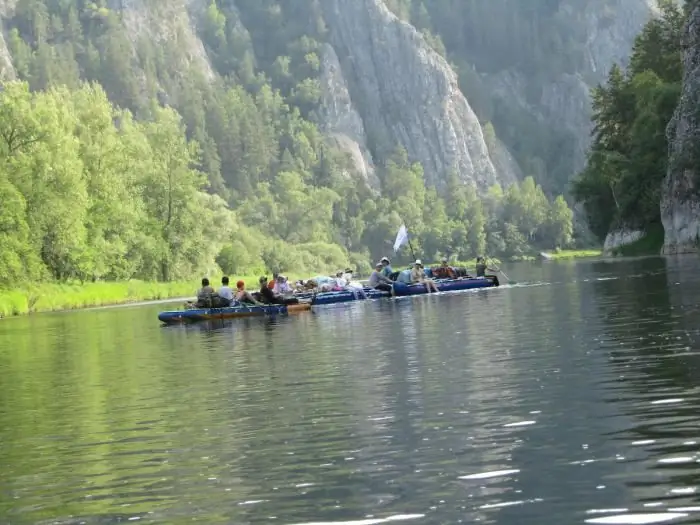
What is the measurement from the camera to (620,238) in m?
102

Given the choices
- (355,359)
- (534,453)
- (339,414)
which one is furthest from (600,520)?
(355,359)

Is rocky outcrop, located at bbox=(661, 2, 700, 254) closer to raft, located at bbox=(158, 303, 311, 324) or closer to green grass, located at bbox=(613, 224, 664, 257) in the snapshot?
green grass, located at bbox=(613, 224, 664, 257)

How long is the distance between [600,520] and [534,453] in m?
2.90

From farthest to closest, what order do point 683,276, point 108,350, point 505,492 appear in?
point 683,276 < point 108,350 < point 505,492

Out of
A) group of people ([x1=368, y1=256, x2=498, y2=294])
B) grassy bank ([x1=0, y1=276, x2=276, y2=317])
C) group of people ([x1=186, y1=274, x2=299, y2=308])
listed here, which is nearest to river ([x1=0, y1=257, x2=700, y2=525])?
group of people ([x1=186, y1=274, x2=299, y2=308])

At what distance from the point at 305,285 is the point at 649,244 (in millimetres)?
44822

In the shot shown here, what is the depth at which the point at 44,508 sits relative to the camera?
480 inches

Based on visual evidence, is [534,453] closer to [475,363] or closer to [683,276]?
[475,363]

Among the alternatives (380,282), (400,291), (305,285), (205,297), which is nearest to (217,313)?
(205,297)

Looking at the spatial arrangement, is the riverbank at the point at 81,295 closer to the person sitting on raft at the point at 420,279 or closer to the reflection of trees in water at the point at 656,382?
the person sitting on raft at the point at 420,279

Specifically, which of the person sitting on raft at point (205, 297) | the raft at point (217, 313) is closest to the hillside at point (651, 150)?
the raft at point (217, 313)

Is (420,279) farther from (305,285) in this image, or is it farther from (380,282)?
(305,285)

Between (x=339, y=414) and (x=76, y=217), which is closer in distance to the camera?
(x=339, y=414)

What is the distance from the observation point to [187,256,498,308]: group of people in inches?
1881
